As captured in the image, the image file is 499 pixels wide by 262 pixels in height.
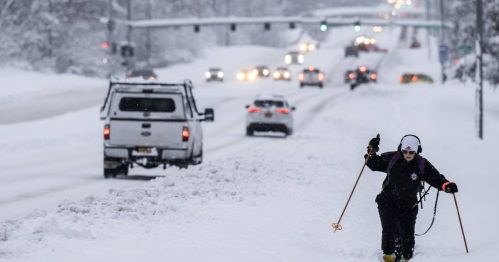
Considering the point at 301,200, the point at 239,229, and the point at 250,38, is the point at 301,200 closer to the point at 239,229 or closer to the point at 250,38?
the point at 239,229

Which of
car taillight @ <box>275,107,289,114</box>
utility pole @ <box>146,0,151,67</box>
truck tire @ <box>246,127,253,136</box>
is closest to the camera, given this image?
car taillight @ <box>275,107,289,114</box>

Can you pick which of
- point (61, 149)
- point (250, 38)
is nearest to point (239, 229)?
Answer: point (61, 149)

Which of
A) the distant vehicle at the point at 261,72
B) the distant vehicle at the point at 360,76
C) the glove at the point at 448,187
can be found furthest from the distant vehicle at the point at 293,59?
the glove at the point at 448,187

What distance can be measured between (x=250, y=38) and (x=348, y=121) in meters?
111

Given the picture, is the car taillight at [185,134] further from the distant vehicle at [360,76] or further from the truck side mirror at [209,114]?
the distant vehicle at [360,76]

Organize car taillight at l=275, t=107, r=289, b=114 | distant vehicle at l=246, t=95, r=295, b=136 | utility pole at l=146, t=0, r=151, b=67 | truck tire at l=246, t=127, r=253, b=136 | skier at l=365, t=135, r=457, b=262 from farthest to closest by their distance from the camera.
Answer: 1. utility pole at l=146, t=0, r=151, b=67
2. truck tire at l=246, t=127, r=253, b=136
3. car taillight at l=275, t=107, r=289, b=114
4. distant vehicle at l=246, t=95, r=295, b=136
5. skier at l=365, t=135, r=457, b=262

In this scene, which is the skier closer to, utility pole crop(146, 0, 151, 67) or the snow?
the snow

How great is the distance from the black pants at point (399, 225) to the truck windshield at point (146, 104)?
11178 mm

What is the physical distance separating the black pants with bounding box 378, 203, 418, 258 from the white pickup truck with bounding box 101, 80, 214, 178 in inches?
426

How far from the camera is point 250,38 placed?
156m

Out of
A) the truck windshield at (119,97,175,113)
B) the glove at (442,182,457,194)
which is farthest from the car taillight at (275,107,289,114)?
the glove at (442,182,457,194)

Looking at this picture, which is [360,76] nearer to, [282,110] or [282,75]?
[282,75]

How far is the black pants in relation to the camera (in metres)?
10.4

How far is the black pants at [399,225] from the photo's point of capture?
411 inches
